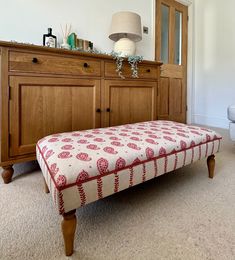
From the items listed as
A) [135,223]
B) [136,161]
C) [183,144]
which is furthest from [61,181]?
[183,144]

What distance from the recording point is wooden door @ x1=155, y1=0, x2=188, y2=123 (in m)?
3.21

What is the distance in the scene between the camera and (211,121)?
144 inches

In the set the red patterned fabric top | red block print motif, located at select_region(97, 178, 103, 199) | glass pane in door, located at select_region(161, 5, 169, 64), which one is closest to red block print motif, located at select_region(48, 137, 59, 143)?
the red patterned fabric top

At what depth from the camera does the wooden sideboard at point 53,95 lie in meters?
1.42

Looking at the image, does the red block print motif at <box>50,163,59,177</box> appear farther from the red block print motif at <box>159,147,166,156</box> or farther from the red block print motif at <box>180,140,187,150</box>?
the red block print motif at <box>180,140,187,150</box>

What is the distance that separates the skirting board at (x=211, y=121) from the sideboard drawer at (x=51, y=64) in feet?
8.41

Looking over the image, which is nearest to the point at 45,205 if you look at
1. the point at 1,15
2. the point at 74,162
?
the point at 74,162

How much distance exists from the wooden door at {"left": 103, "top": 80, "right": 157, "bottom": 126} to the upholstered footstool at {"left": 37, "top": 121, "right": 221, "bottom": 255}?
1.90 ft

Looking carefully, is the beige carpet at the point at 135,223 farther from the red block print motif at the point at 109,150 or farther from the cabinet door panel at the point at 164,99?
the cabinet door panel at the point at 164,99

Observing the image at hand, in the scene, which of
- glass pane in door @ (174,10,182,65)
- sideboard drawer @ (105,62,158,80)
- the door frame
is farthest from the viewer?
the door frame

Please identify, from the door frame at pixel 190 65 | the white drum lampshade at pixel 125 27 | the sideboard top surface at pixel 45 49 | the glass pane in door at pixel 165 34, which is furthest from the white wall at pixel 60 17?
the door frame at pixel 190 65

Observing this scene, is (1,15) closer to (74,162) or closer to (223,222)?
(74,162)

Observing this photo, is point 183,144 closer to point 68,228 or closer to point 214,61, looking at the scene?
point 68,228

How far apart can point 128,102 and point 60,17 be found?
1.13m
